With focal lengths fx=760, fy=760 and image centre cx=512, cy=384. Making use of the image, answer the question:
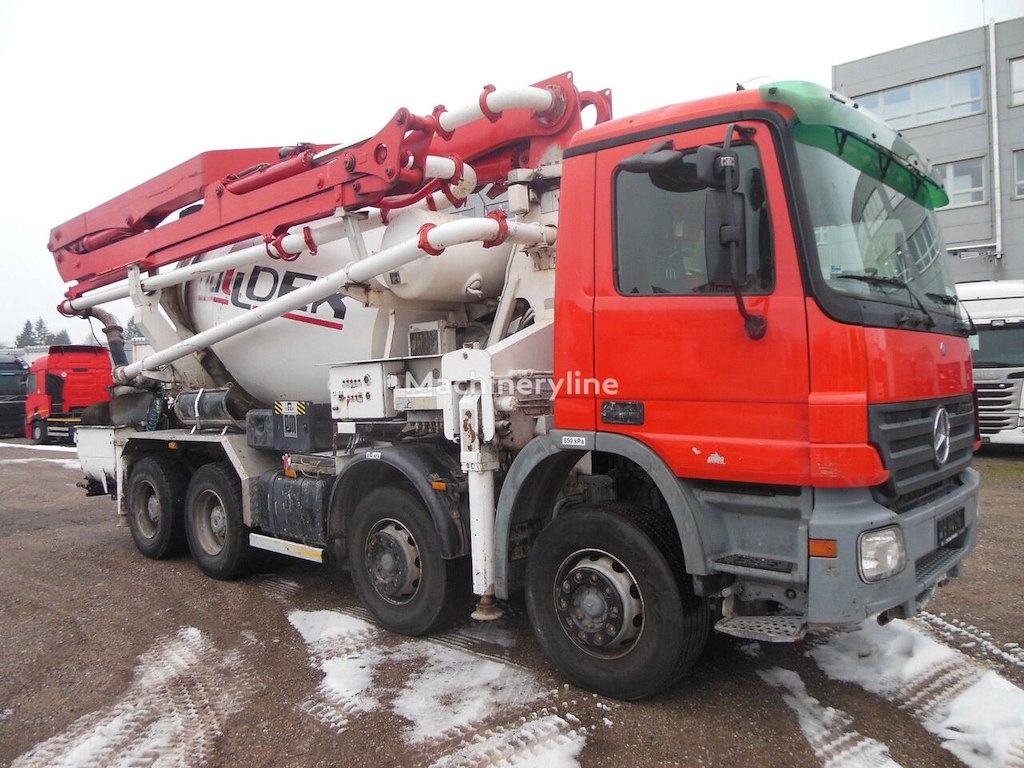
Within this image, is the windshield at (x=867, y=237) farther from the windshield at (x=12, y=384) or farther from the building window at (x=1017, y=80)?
the windshield at (x=12, y=384)

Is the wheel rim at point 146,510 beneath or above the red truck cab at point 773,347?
beneath

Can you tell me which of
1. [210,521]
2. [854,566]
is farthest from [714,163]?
[210,521]

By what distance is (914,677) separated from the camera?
13.1 feet

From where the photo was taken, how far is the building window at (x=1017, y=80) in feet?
79.8

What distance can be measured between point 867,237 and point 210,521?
225 inches

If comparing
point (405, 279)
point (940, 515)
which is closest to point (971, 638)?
point (940, 515)

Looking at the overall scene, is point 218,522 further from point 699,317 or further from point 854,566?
point 854,566

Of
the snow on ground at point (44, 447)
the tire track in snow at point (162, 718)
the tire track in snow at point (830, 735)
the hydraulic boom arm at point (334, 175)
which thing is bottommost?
the tire track in snow at point (162, 718)

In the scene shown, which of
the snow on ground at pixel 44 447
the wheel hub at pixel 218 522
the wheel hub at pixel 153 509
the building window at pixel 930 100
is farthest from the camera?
the building window at pixel 930 100

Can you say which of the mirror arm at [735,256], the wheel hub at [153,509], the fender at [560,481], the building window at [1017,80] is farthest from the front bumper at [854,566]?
the building window at [1017,80]

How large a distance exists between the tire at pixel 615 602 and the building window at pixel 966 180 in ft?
86.4

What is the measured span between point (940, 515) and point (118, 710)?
424 centimetres

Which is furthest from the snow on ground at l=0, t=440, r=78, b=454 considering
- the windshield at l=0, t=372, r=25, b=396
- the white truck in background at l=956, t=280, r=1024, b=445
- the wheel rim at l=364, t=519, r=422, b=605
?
the white truck in background at l=956, t=280, r=1024, b=445

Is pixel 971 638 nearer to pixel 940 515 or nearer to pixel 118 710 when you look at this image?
pixel 940 515
